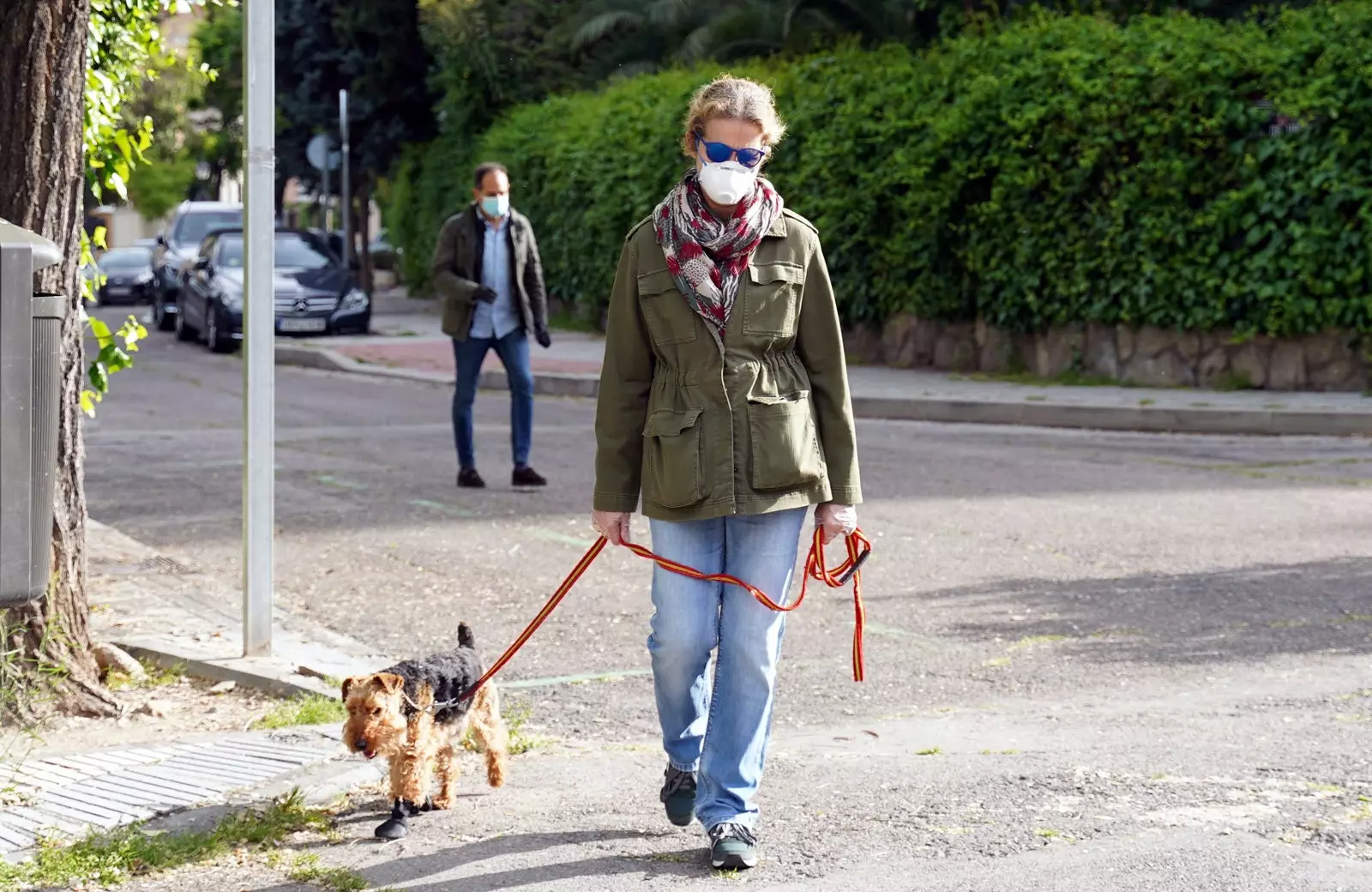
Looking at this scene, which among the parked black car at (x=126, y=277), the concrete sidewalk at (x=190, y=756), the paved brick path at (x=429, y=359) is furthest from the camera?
the parked black car at (x=126, y=277)

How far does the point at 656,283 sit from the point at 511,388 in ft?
22.0

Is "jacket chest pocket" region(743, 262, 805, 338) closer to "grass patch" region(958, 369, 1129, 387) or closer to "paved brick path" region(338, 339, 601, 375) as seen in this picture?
"grass patch" region(958, 369, 1129, 387)

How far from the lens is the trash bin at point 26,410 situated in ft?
11.1

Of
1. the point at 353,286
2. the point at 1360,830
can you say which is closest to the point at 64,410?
the point at 1360,830

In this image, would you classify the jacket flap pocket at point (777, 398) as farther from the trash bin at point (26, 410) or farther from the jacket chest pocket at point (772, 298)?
the trash bin at point (26, 410)

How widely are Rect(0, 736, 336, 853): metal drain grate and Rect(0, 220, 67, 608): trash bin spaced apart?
1.11 m

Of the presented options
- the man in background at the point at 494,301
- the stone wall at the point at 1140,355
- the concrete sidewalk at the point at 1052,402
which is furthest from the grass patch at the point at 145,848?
the stone wall at the point at 1140,355

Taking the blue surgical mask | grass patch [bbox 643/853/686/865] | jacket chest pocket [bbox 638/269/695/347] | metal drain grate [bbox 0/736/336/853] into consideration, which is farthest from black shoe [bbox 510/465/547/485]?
jacket chest pocket [bbox 638/269/695/347]

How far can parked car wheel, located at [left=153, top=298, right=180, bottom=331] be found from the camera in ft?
96.5

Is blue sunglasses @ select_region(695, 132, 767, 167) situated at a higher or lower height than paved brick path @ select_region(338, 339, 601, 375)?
higher

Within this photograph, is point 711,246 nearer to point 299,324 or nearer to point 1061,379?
point 1061,379

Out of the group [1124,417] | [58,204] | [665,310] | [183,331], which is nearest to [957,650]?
[665,310]

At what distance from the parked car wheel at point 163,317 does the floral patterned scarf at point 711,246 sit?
2643 centimetres

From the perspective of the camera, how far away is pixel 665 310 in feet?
13.5
